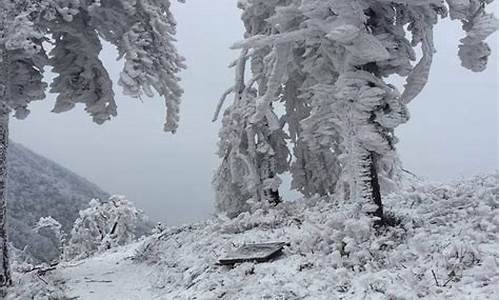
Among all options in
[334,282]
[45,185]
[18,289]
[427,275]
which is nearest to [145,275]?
[18,289]

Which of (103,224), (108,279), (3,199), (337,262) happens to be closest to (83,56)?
(3,199)

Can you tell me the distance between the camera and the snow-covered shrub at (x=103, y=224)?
31.2 metres

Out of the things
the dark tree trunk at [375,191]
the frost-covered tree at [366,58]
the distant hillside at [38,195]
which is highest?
the frost-covered tree at [366,58]

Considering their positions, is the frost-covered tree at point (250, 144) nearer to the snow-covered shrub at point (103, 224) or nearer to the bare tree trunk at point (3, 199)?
the bare tree trunk at point (3, 199)

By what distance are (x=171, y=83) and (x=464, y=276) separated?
9.49 metres

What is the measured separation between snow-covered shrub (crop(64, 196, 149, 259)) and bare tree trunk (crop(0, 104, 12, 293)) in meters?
18.8

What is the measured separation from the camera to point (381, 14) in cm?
1021

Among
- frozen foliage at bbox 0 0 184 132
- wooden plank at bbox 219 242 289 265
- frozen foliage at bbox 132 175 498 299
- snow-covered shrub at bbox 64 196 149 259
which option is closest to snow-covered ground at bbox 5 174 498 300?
frozen foliage at bbox 132 175 498 299

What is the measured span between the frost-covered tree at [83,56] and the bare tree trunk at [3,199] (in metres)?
0.02

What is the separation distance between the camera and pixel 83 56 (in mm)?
14094

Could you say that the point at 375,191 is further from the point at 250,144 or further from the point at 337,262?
the point at 250,144

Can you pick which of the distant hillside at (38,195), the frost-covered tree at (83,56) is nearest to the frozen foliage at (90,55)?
the frost-covered tree at (83,56)

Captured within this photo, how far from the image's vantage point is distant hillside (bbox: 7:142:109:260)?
242ft

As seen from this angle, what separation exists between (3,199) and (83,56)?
4.23 m
